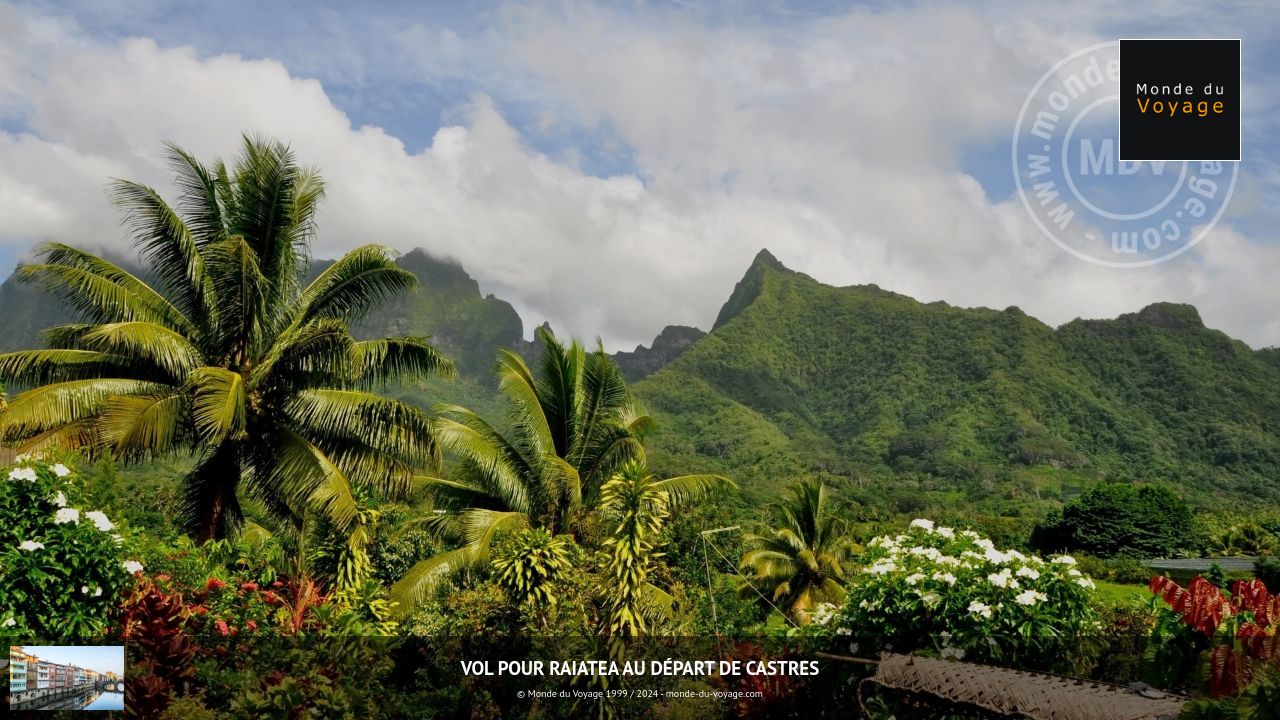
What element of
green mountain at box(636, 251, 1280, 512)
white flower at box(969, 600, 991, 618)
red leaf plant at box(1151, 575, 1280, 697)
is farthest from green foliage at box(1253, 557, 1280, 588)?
green mountain at box(636, 251, 1280, 512)

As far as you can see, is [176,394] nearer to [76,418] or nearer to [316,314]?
[76,418]

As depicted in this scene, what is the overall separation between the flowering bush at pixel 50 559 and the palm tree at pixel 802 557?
1970 cm

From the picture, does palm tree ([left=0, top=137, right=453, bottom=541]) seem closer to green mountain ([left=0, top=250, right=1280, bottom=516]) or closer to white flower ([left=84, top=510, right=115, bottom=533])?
white flower ([left=84, top=510, right=115, bottom=533])

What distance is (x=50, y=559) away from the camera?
574 cm

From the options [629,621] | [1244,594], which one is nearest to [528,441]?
[629,621]

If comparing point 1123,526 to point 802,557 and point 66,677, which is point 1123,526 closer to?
point 802,557

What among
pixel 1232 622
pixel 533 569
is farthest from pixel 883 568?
pixel 533 569

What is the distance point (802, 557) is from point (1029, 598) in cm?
1942

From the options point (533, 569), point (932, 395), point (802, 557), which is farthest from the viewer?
point (932, 395)

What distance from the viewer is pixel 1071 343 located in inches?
5133

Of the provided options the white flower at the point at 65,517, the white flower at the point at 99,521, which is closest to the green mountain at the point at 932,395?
the white flower at the point at 99,521

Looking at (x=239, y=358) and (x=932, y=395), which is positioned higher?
(x=932, y=395)

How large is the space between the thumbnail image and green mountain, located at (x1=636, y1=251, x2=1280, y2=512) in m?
66.4

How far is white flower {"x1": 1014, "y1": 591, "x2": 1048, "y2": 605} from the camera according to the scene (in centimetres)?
606
